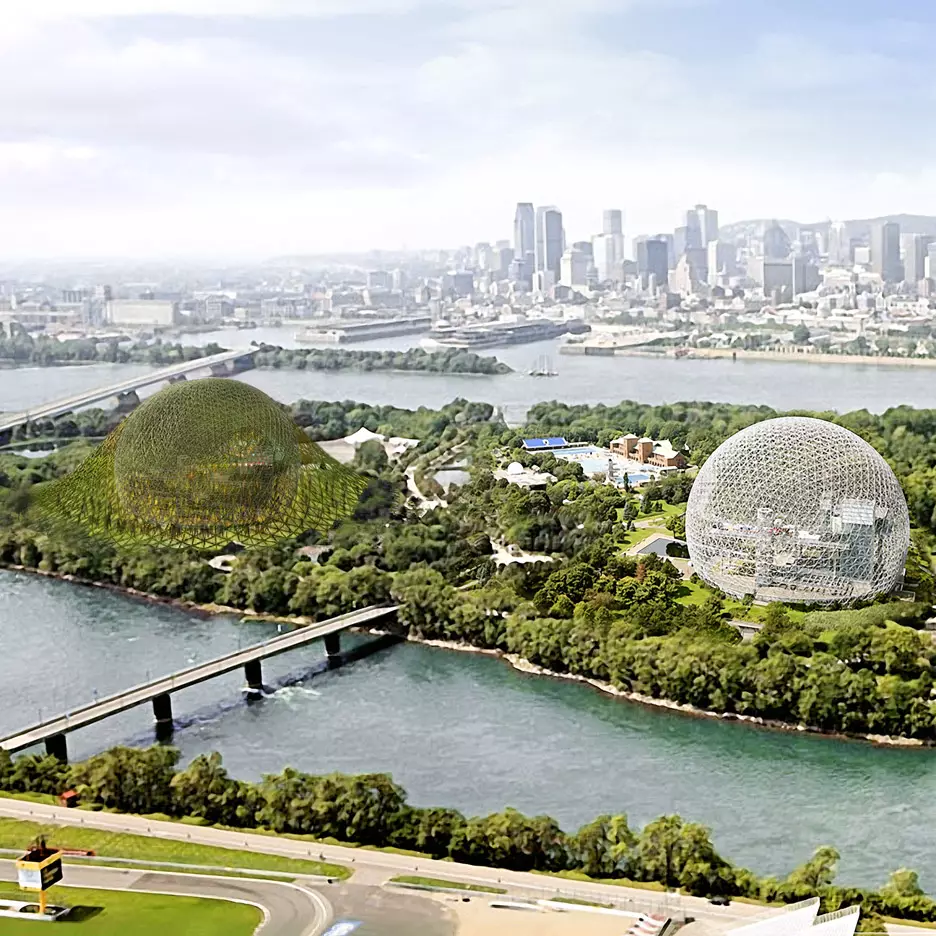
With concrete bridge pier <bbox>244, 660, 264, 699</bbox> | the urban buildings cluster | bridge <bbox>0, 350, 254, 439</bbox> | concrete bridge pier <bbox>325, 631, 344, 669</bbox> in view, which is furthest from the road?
the urban buildings cluster

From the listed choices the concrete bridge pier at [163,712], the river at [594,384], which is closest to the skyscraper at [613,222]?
the river at [594,384]

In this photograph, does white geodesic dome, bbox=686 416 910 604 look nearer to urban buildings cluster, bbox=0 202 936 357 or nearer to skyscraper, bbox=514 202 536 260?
urban buildings cluster, bbox=0 202 936 357

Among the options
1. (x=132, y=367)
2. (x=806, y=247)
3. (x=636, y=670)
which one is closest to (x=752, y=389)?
(x=132, y=367)

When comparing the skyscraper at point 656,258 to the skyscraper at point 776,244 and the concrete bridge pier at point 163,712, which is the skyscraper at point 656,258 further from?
the concrete bridge pier at point 163,712

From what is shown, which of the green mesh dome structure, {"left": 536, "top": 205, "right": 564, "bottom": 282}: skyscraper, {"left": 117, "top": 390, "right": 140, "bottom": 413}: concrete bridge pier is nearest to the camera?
the green mesh dome structure

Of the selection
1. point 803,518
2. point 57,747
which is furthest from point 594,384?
point 57,747

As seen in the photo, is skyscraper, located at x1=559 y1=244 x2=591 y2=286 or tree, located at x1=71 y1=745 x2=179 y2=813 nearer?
tree, located at x1=71 y1=745 x2=179 y2=813

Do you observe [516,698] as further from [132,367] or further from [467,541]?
[132,367]
